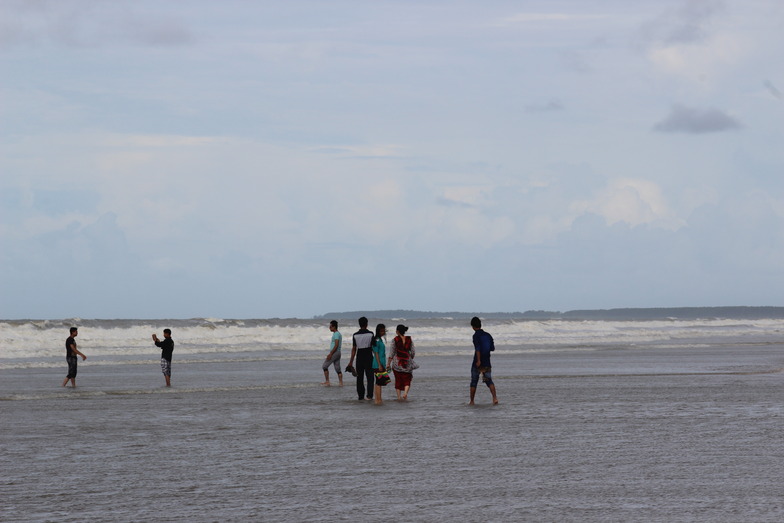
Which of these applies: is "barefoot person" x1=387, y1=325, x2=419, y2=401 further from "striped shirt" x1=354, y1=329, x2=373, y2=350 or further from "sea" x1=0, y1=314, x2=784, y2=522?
"sea" x1=0, y1=314, x2=784, y2=522

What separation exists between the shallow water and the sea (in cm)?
4

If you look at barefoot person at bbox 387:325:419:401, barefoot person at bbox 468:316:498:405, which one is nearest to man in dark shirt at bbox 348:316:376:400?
barefoot person at bbox 387:325:419:401

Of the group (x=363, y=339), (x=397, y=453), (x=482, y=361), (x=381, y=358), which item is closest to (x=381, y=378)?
(x=381, y=358)

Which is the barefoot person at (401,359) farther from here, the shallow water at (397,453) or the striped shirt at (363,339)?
the shallow water at (397,453)

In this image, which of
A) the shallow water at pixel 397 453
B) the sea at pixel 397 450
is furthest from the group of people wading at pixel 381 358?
the shallow water at pixel 397 453

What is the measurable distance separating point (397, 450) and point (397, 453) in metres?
0.27

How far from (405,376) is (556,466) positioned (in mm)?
9045

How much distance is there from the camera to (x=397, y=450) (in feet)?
42.7

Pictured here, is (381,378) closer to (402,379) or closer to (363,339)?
(402,379)

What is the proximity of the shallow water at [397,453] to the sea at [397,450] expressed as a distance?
0.04 meters

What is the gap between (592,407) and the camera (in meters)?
18.4

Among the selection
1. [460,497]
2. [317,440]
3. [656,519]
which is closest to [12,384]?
[317,440]

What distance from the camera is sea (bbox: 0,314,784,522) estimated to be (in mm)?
9305

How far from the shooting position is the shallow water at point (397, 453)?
928 centimetres
